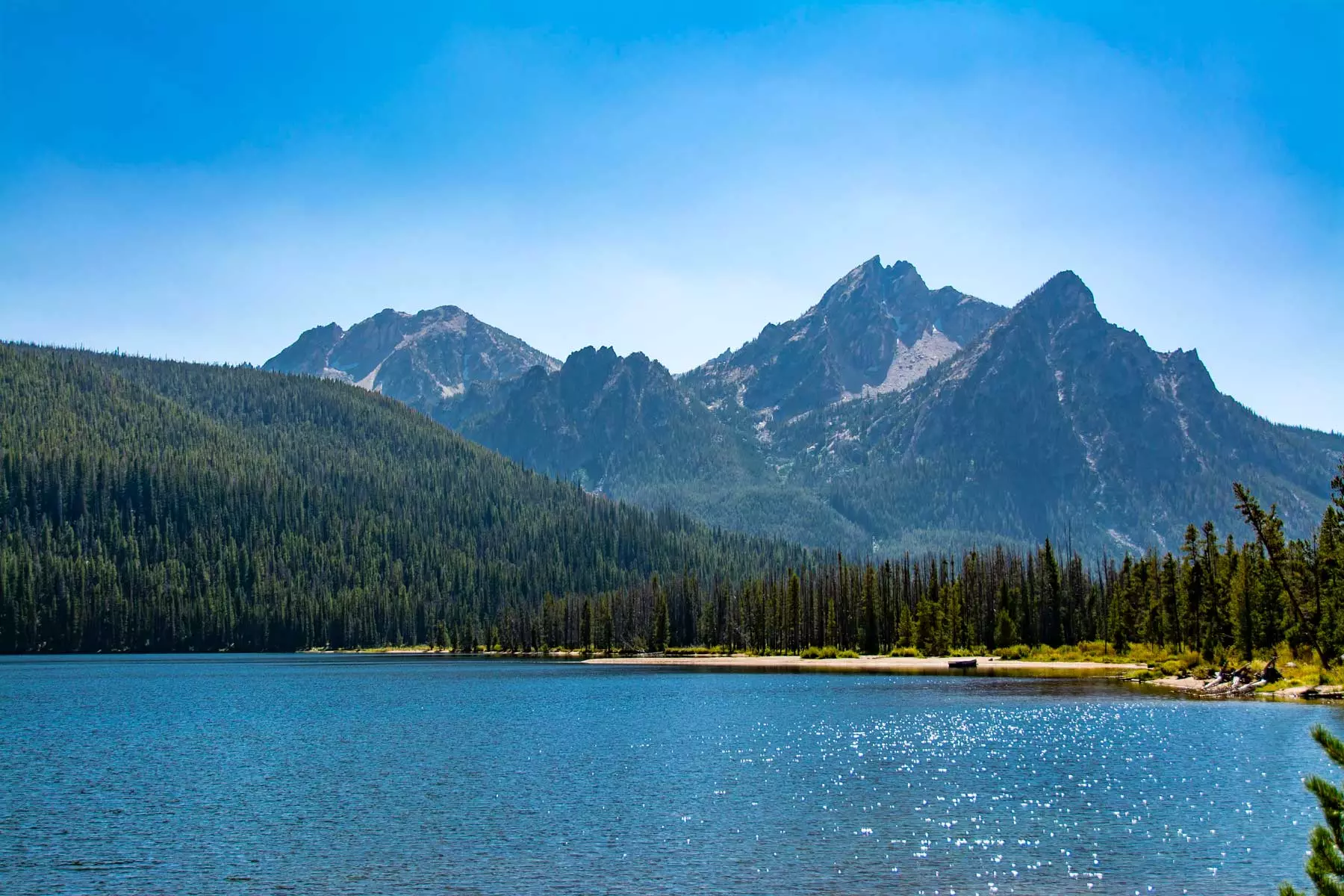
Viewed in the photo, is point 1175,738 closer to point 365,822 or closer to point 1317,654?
point 365,822

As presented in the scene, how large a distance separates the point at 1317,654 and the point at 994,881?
89600 millimetres

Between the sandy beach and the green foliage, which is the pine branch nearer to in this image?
the sandy beach

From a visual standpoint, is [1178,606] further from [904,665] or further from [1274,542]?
[1274,542]

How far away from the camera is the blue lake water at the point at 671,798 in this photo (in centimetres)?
3794

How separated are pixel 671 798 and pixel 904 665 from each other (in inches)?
4943

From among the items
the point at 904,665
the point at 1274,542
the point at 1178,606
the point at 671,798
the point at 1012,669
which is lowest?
the point at 904,665

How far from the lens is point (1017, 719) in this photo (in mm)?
80688

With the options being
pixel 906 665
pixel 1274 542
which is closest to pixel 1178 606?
pixel 906 665

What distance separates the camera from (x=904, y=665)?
171875 mm

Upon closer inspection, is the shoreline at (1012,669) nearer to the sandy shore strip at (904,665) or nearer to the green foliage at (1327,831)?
the sandy shore strip at (904,665)

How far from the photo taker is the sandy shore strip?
146138 mm

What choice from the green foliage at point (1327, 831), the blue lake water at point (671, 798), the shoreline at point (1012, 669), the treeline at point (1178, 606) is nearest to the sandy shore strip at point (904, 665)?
the shoreline at point (1012, 669)

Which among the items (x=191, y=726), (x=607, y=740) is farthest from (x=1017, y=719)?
(x=191, y=726)

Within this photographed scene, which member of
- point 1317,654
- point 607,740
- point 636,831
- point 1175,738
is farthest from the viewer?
point 1317,654
